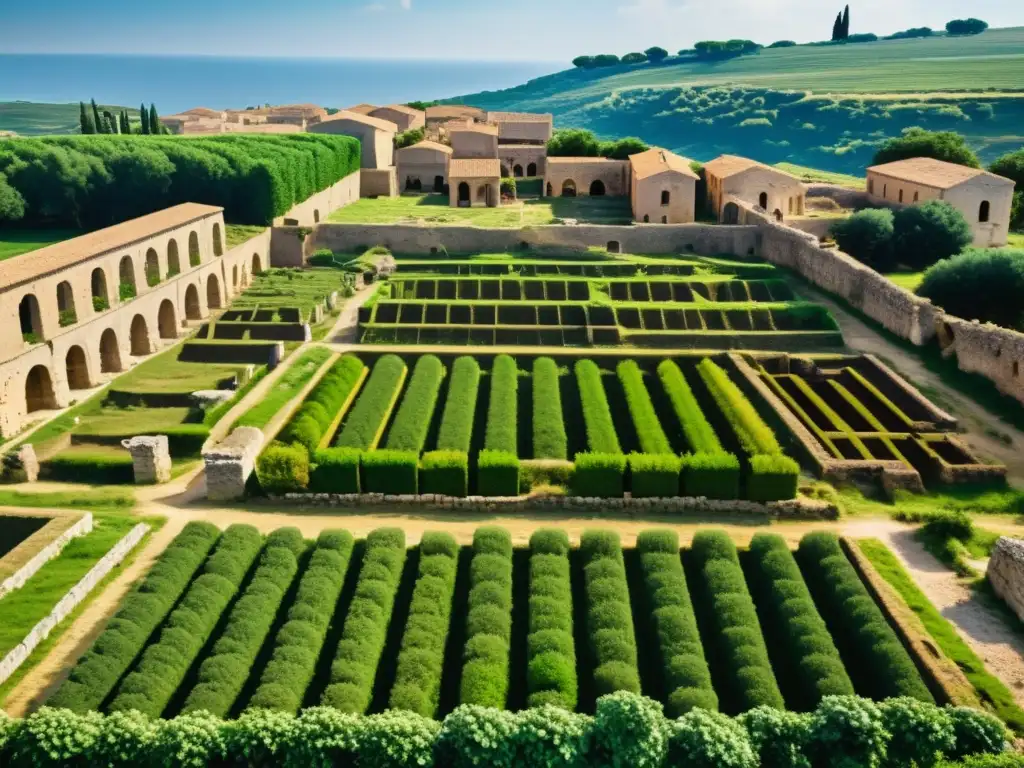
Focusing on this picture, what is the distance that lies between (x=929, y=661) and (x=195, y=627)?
14.1 m

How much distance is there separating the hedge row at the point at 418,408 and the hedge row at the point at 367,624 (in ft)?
16.0

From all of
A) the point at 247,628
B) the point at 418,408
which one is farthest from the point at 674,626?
the point at 418,408

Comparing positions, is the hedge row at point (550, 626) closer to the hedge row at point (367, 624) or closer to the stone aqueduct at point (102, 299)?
→ the hedge row at point (367, 624)

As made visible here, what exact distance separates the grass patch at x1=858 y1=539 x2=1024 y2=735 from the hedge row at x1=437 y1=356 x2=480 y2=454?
1129 centimetres

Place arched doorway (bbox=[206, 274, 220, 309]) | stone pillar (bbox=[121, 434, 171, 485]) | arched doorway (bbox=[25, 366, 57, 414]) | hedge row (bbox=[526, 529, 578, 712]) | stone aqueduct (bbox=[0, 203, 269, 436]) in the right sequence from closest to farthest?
hedge row (bbox=[526, 529, 578, 712]), stone pillar (bbox=[121, 434, 171, 485]), stone aqueduct (bbox=[0, 203, 269, 436]), arched doorway (bbox=[25, 366, 57, 414]), arched doorway (bbox=[206, 274, 220, 309])

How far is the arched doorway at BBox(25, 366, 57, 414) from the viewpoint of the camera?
1230 inches

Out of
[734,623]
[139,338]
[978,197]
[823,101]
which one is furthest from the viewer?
[823,101]

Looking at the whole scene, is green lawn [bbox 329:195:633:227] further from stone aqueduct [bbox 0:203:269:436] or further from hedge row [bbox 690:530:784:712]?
hedge row [bbox 690:530:784:712]

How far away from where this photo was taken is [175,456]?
28.1m

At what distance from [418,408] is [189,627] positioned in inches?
493

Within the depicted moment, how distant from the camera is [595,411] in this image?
29625 millimetres

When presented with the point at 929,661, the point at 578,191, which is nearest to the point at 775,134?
the point at 578,191

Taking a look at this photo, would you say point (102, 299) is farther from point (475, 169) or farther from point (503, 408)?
point (475, 169)

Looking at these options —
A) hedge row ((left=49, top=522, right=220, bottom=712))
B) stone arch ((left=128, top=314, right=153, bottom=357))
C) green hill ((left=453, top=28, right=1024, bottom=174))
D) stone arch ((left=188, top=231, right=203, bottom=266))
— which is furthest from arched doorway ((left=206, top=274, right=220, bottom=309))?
green hill ((left=453, top=28, right=1024, bottom=174))
